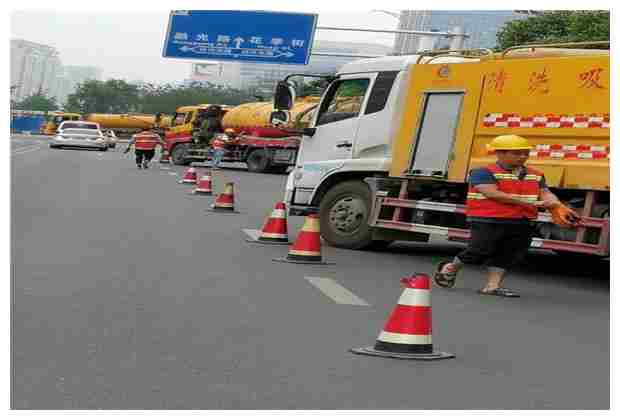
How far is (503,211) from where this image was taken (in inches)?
473

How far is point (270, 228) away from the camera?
55.1 feet

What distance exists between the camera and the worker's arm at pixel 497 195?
38.6 ft

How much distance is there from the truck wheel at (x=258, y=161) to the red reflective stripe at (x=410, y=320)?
3631cm

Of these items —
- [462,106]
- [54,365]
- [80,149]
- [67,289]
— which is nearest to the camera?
[54,365]

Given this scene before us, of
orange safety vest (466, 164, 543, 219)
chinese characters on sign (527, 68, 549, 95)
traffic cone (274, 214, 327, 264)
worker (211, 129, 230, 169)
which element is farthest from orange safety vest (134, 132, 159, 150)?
orange safety vest (466, 164, 543, 219)

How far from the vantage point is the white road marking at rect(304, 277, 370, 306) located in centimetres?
1117

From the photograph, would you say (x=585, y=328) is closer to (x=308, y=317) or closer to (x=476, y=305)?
(x=476, y=305)

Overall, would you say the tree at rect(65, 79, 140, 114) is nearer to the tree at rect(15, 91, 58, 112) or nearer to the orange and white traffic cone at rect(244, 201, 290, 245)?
the tree at rect(15, 91, 58, 112)

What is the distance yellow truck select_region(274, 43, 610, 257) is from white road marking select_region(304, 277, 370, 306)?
2.41 m

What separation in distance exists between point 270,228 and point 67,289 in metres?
6.03

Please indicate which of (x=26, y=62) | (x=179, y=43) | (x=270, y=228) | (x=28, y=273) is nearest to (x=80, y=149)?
(x=179, y=43)

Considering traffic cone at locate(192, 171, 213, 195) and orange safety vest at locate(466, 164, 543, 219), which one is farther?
traffic cone at locate(192, 171, 213, 195)

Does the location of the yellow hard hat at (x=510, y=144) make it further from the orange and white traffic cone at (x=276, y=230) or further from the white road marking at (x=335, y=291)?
the orange and white traffic cone at (x=276, y=230)

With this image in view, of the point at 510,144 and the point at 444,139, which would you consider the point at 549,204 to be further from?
the point at 444,139
